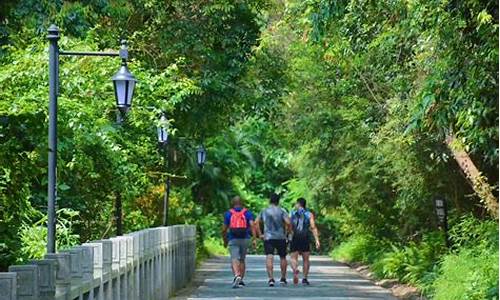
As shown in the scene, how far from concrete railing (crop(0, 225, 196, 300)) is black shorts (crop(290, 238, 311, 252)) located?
2.23 metres

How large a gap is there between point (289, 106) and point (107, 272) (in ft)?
56.4

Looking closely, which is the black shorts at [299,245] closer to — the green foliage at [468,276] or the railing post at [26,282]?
the green foliage at [468,276]

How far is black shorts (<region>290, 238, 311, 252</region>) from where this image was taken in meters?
25.6

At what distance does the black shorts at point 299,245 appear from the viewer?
25.6 meters

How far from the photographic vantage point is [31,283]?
10.0 m

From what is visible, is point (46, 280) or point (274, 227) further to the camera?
point (274, 227)

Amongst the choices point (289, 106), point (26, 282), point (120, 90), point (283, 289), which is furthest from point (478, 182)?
point (289, 106)

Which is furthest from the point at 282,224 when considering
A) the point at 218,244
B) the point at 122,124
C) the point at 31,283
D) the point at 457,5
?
the point at 218,244

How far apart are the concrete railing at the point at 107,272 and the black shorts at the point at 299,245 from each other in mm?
2229

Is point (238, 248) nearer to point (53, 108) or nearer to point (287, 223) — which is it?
point (287, 223)

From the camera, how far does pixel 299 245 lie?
84.1 ft

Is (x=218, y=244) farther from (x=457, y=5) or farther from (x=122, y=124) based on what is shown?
(x=457, y=5)

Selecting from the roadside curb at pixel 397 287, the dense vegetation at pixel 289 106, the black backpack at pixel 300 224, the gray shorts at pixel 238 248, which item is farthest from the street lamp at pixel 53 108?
the black backpack at pixel 300 224

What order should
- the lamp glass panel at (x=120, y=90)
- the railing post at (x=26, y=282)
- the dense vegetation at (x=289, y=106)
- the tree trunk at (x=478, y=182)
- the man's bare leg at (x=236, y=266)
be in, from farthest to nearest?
the man's bare leg at (x=236, y=266), the tree trunk at (x=478, y=182), the lamp glass panel at (x=120, y=90), the dense vegetation at (x=289, y=106), the railing post at (x=26, y=282)
